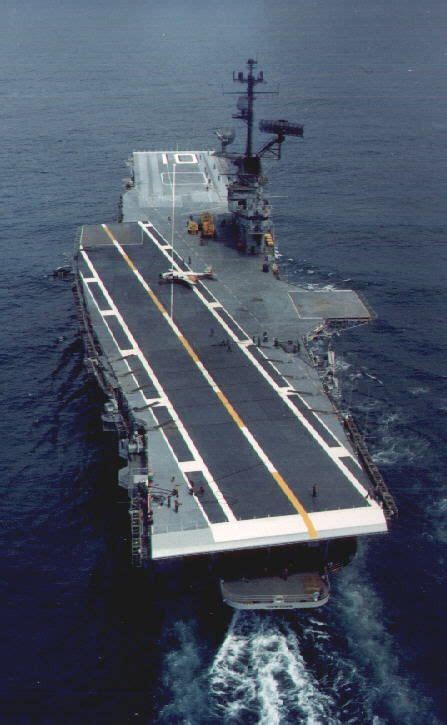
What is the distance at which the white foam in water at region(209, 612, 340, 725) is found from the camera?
4203cm

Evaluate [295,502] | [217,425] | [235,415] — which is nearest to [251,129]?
[235,415]

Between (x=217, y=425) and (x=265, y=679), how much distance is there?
16523mm

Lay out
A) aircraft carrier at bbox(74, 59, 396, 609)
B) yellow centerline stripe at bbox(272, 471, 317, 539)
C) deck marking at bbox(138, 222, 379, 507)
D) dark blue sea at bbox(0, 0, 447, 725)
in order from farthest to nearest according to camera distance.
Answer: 1. deck marking at bbox(138, 222, 379, 507)
2. aircraft carrier at bbox(74, 59, 396, 609)
3. yellow centerline stripe at bbox(272, 471, 317, 539)
4. dark blue sea at bbox(0, 0, 447, 725)

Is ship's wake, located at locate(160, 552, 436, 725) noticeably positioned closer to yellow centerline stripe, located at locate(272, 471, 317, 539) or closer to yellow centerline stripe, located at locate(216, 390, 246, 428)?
yellow centerline stripe, located at locate(272, 471, 317, 539)

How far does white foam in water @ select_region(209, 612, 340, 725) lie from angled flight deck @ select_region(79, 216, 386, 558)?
6710 millimetres

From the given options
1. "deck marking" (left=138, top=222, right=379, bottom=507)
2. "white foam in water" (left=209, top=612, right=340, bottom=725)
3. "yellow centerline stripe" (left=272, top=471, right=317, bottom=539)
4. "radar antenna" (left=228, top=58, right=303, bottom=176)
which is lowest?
"white foam in water" (left=209, top=612, right=340, bottom=725)

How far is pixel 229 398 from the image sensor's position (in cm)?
5722

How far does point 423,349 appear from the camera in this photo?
253 feet

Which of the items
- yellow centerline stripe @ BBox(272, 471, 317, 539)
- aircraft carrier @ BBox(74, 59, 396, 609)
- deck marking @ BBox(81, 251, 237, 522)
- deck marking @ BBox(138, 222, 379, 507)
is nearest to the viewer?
yellow centerline stripe @ BBox(272, 471, 317, 539)

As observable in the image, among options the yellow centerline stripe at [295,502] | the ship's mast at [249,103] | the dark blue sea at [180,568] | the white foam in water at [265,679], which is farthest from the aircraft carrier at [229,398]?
the dark blue sea at [180,568]

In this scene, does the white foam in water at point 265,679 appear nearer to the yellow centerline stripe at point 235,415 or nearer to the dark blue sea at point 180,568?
the dark blue sea at point 180,568

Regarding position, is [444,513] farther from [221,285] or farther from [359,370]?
[221,285]

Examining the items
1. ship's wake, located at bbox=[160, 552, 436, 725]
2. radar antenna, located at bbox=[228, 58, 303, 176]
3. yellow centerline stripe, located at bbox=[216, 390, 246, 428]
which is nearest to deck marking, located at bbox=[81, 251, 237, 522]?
yellow centerline stripe, located at bbox=[216, 390, 246, 428]

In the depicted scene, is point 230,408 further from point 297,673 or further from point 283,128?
point 283,128
